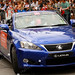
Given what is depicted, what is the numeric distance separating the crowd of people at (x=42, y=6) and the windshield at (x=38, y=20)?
830cm

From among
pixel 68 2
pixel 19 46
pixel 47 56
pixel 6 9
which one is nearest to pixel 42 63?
pixel 47 56

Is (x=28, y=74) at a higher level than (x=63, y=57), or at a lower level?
lower

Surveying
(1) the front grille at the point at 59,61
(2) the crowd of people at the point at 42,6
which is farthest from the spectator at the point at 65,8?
(1) the front grille at the point at 59,61

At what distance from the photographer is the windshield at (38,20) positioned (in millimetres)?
8297

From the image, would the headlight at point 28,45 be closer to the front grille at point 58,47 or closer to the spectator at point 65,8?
the front grille at point 58,47

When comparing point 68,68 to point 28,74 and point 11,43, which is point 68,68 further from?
point 11,43

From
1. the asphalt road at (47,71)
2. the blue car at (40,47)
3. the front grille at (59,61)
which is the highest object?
the blue car at (40,47)

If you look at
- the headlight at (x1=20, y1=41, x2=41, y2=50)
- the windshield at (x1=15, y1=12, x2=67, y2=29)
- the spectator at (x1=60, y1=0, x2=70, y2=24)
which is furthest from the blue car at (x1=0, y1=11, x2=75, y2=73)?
the spectator at (x1=60, y1=0, x2=70, y2=24)

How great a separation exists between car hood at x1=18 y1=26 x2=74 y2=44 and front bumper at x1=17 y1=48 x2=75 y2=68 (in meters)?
0.30

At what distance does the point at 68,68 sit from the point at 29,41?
1292 millimetres

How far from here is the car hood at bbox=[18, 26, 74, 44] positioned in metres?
6.70

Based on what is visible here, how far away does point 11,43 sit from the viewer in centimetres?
726

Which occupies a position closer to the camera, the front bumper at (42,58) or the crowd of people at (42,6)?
the front bumper at (42,58)

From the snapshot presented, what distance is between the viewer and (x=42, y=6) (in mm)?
20484
